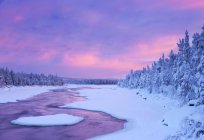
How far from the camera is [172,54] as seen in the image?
6475cm

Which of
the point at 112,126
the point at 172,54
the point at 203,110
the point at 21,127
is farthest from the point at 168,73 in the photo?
the point at 203,110

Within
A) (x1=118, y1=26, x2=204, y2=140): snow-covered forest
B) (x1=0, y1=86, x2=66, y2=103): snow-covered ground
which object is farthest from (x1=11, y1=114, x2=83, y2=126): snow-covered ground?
(x1=0, y1=86, x2=66, y2=103): snow-covered ground

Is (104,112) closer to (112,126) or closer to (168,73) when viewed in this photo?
(112,126)

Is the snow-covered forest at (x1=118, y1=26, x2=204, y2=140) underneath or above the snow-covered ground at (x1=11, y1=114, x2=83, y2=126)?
above

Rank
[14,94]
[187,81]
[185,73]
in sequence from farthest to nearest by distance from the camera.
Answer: [14,94], [185,73], [187,81]

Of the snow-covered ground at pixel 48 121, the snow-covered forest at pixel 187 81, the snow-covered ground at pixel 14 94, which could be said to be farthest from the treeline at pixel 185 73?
the snow-covered ground at pixel 14 94

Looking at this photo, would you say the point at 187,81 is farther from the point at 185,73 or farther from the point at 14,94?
the point at 14,94

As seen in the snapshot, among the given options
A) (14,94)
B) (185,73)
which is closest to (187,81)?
(185,73)

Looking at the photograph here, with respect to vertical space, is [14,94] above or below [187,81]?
below

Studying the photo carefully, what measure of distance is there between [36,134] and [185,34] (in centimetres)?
3894

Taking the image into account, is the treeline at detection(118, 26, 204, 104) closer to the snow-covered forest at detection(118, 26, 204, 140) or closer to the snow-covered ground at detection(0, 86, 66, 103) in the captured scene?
the snow-covered forest at detection(118, 26, 204, 140)

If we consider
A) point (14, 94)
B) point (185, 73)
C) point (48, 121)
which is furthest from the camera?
point (14, 94)

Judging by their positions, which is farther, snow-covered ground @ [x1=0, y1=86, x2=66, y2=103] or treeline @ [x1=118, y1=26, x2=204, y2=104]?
snow-covered ground @ [x1=0, y1=86, x2=66, y2=103]

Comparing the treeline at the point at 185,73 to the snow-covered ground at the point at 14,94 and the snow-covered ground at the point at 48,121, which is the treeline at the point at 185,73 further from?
the snow-covered ground at the point at 14,94
